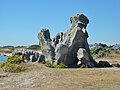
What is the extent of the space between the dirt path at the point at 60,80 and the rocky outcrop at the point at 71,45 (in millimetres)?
5405

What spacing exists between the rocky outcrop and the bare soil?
5399 mm

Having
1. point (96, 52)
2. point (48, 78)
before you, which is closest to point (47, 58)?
point (48, 78)

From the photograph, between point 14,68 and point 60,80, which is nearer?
point 60,80

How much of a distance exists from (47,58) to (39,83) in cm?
1419

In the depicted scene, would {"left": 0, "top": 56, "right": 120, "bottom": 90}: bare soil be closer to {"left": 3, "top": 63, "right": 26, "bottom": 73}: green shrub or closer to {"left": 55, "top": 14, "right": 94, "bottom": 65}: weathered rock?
{"left": 3, "top": 63, "right": 26, "bottom": 73}: green shrub

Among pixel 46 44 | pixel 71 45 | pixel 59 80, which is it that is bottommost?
pixel 59 80

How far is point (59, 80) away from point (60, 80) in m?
0.06

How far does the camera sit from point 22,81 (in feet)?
65.2

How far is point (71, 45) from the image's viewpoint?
2942 cm

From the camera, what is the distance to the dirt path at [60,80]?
58.1 feet

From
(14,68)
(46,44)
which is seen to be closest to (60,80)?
(14,68)

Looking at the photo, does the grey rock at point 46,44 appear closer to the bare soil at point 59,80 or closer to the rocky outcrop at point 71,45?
the rocky outcrop at point 71,45

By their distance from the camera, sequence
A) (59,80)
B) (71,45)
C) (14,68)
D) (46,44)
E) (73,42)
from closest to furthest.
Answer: (59,80) < (14,68) < (71,45) < (73,42) < (46,44)

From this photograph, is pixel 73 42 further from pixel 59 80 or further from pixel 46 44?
pixel 59 80
